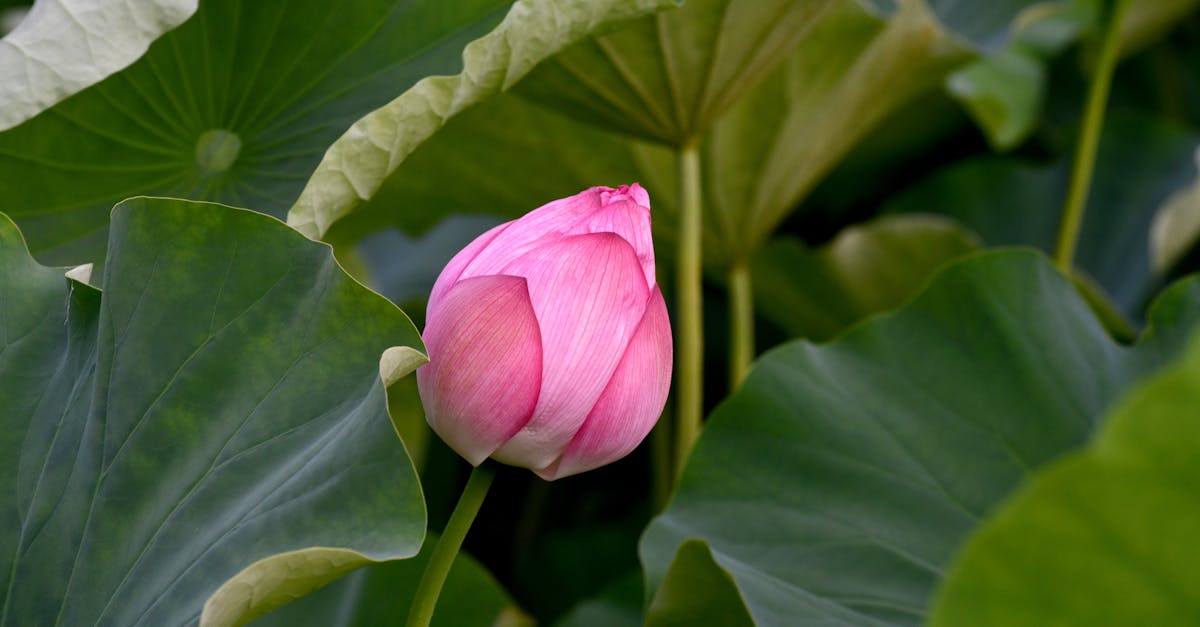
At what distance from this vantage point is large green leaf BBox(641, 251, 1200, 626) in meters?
0.62

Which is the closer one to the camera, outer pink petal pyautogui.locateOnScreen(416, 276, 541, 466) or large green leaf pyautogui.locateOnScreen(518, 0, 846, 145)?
outer pink petal pyautogui.locateOnScreen(416, 276, 541, 466)

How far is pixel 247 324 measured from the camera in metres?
0.50

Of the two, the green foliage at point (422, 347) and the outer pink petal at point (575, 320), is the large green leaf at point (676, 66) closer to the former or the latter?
the green foliage at point (422, 347)

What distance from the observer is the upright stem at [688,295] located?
0.81 meters

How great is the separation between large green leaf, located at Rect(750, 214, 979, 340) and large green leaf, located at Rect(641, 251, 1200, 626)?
340 millimetres

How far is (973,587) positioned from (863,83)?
0.70m

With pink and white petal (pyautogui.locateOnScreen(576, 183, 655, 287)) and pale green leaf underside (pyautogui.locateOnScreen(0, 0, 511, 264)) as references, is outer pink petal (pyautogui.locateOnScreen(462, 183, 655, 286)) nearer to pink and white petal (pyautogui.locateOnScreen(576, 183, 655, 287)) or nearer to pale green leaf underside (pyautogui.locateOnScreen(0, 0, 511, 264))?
pink and white petal (pyautogui.locateOnScreen(576, 183, 655, 287))

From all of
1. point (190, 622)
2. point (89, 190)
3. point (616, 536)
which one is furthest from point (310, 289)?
point (616, 536)

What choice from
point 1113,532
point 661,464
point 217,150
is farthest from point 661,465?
point 1113,532

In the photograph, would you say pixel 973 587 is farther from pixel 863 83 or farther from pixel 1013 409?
pixel 863 83

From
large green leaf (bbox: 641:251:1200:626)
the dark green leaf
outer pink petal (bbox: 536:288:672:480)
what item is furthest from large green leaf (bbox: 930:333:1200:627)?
the dark green leaf

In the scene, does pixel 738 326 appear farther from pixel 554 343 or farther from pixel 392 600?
pixel 554 343

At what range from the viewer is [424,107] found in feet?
1.84

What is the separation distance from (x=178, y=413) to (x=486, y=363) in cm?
15
